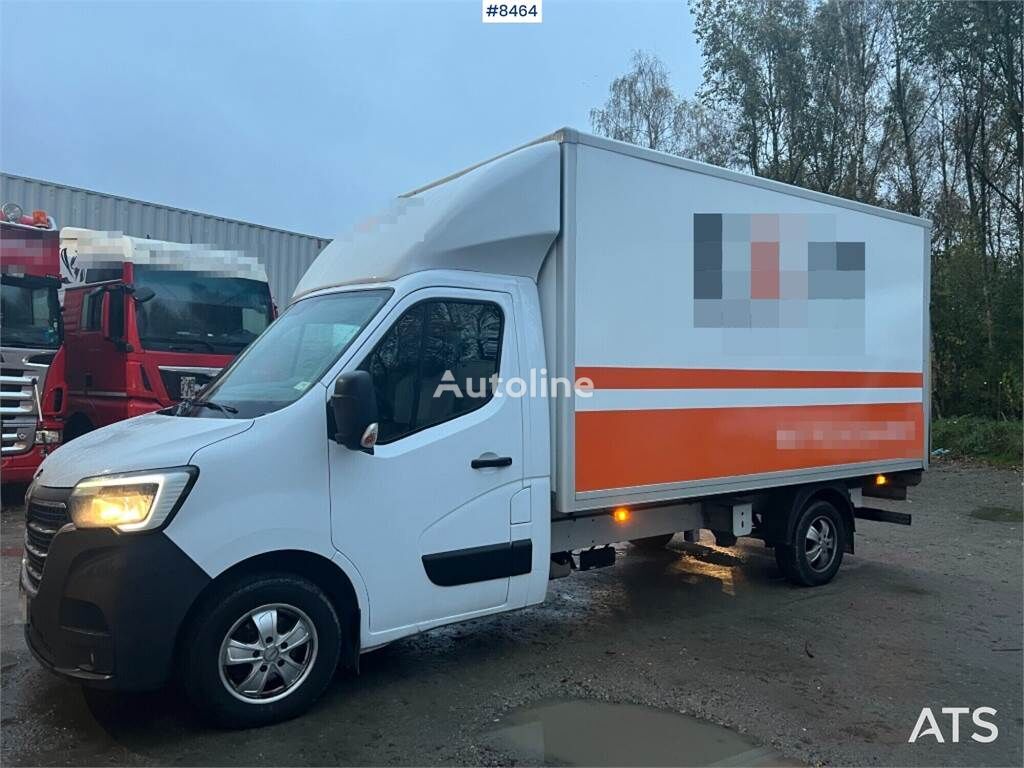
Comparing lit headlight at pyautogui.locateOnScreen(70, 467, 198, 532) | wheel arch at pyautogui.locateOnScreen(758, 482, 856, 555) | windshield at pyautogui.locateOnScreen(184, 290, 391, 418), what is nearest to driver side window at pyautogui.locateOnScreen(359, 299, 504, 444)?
windshield at pyautogui.locateOnScreen(184, 290, 391, 418)

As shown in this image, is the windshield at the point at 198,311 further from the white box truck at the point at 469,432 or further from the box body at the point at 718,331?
the box body at the point at 718,331

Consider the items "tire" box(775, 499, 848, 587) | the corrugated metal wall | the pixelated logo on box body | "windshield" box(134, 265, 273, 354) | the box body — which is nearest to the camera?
the box body

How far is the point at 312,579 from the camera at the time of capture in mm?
4016

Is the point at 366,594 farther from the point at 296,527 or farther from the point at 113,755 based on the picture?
the point at 113,755

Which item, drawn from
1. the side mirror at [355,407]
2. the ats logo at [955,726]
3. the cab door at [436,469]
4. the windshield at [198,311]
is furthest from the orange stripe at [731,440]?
the windshield at [198,311]

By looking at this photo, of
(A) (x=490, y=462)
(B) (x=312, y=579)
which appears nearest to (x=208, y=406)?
(B) (x=312, y=579)

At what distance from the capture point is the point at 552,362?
4.81 metres

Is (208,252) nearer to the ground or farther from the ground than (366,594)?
farther from the ground

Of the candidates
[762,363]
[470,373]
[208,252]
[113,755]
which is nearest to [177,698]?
[113,755]

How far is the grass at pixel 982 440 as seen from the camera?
14.6 m

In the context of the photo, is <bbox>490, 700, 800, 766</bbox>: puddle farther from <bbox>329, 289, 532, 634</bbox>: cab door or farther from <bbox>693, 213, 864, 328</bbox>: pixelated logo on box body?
<bbox>693, 213, 864, 328</bbox>: pixelated logo on box body

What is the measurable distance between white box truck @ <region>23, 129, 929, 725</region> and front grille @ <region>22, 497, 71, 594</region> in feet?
0.06

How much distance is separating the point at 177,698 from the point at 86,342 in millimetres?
7326

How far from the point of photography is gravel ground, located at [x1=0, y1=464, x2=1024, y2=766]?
376cm
